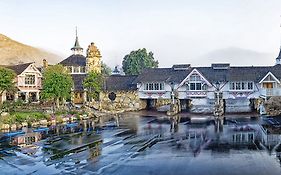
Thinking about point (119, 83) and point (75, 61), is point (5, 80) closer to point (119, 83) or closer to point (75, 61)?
point (119, 83)

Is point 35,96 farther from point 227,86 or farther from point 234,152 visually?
point 234,152

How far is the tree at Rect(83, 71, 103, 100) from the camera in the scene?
2085 inches

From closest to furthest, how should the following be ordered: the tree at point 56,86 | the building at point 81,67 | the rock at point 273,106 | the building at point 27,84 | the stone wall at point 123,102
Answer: the rock at point 273,106, the tree at point 56,86, the building at point 27,84, the stone wall at point 123,102, the building at point 81,67

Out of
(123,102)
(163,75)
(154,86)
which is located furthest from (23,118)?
(163,75)

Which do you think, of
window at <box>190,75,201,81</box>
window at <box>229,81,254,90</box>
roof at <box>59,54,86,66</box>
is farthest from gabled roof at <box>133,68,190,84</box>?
roof at <box>59,54,86,66</box>

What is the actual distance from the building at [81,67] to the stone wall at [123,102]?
3.16 meters

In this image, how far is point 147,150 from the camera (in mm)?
24312

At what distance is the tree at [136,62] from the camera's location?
88.3 metres

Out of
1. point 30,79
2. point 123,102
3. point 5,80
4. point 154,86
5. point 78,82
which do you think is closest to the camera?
point 5,80

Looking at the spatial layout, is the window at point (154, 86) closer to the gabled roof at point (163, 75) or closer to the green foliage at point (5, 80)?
the gabled roof at point (163, 75)

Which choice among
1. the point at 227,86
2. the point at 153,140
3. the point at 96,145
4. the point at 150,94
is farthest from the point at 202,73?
the point at 96,145

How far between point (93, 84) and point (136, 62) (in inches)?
1458

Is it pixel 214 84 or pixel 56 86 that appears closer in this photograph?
pixel 56 86

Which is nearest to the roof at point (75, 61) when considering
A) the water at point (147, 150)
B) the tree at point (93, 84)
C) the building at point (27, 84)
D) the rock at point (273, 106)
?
the building at point (27, 84)
